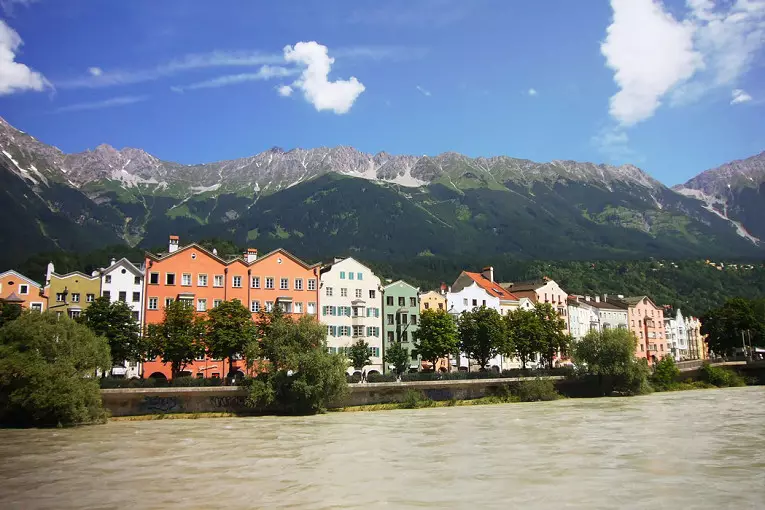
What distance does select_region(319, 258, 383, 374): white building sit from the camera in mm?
91312

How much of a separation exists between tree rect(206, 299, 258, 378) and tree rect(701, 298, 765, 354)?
10037 cm

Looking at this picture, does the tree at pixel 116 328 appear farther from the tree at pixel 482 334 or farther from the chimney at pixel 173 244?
the tree at pixel 482 334

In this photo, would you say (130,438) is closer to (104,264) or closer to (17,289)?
(17,289)

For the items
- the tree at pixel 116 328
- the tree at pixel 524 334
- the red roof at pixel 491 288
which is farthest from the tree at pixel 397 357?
the tree at pixel 116 328

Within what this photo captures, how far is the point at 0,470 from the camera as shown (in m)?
32.9

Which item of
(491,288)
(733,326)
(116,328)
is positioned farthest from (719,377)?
(116,328)

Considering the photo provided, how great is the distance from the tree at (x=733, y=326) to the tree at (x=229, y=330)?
329 ft

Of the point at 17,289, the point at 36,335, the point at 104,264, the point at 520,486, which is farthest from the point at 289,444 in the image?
the point at 104,264

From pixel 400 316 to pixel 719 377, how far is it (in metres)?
50.5

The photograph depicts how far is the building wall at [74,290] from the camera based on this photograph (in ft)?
259

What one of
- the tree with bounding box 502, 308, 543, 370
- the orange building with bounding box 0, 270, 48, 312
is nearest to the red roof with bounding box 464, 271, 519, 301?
the tree with bounding box 502, 308, 543, 370

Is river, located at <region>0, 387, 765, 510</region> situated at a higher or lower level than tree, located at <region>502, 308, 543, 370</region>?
lower

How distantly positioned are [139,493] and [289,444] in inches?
643

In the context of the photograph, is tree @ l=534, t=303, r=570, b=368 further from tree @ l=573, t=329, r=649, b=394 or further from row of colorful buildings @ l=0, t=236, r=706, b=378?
tree @ l=573, t=329, r=649, b=394
